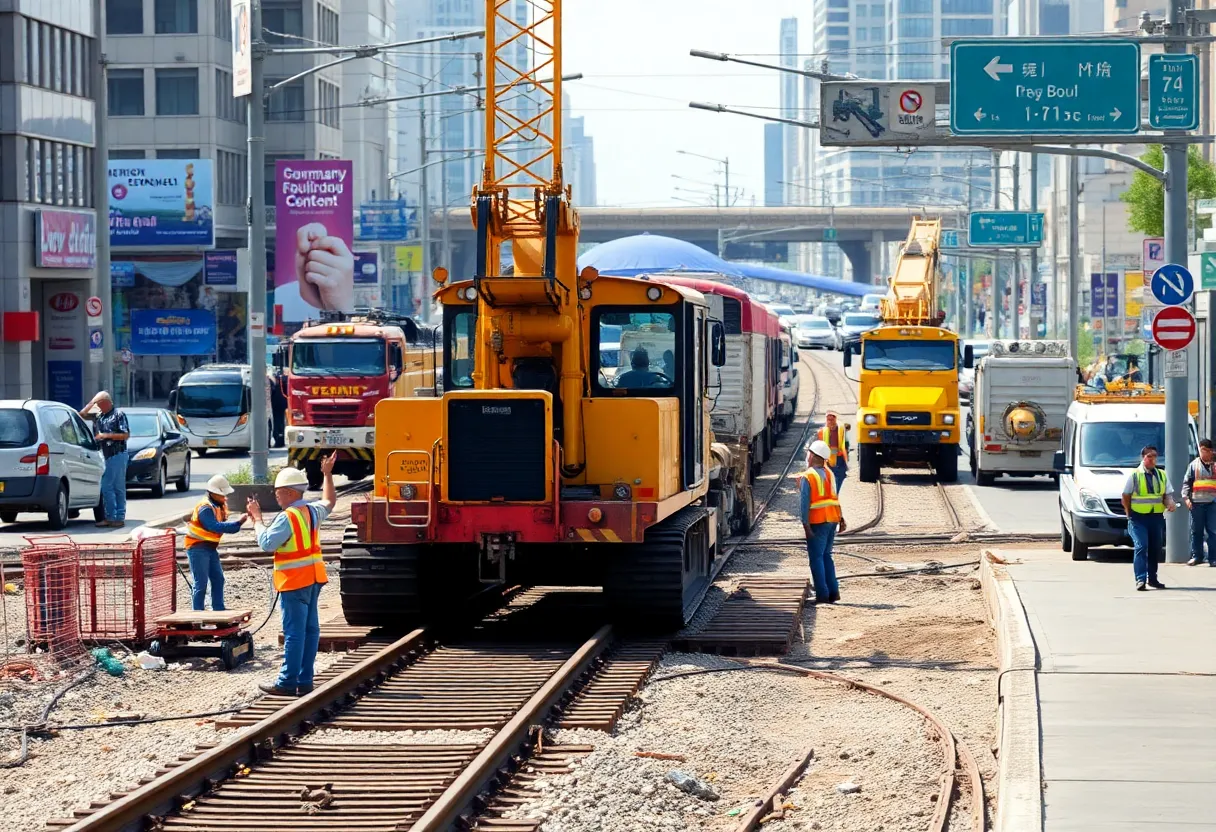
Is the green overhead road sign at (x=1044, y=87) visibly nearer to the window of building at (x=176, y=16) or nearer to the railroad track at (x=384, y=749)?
the railroad track at (x=384, y=749)

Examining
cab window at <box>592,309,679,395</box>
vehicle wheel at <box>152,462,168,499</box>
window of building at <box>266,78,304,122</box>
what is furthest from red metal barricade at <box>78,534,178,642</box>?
window of building at <box>266,78,304,122</box>

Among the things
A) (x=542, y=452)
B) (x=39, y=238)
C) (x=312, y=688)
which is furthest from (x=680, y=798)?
(x=39, y=238)

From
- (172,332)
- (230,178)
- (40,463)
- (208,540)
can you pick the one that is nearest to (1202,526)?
(208,540)

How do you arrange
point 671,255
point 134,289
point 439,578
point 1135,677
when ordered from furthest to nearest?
point 134,289
point 671,255
point 439,578
point 1135,677

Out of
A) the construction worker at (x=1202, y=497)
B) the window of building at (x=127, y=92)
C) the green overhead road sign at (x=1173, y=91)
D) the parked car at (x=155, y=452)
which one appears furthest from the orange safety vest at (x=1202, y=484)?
the window of building at (x=127, y=92)

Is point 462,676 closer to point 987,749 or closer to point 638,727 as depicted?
point 638,727

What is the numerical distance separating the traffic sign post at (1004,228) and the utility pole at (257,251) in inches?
1096

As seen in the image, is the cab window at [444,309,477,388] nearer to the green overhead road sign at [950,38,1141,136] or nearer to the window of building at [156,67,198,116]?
the green overhead road sign at [950,38,1141,136]

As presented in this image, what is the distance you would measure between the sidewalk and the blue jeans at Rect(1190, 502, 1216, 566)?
0.70 metres

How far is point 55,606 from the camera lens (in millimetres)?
15812

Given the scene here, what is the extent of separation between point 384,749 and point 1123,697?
4.93 meters

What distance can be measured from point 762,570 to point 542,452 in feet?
24.5

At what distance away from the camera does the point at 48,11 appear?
157 feet

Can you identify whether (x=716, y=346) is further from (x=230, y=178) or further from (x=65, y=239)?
(x=230, y=178)
